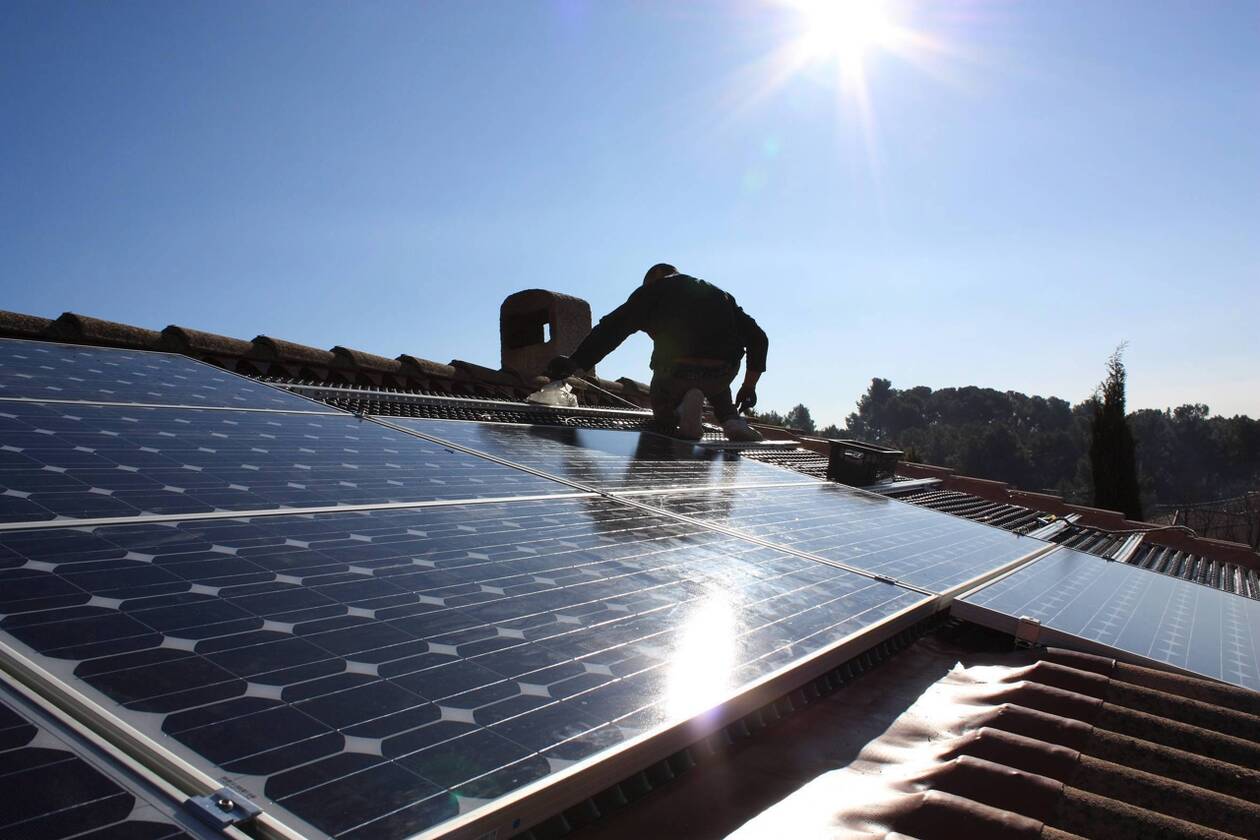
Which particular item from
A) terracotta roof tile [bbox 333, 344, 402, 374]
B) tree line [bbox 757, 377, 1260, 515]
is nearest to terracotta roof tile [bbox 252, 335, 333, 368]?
terracotta roof tile [bbox 333, 344, 402, 374]

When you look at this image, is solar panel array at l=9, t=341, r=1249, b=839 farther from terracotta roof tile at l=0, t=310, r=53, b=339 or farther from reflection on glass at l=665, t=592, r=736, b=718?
terracotta roof tile at l=0, t=310, r=53, b=339

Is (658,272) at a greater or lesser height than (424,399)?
greater

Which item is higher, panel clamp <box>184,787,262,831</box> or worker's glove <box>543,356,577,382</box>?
worker's glove <box>543,356,577,382</box>

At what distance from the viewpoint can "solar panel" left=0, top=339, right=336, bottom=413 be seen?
4.34 m

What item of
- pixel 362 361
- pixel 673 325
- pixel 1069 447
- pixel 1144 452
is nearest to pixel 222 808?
pixel 673 325

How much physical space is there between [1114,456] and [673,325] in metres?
24.4

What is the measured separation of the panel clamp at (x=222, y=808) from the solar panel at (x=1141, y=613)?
10.4 ft

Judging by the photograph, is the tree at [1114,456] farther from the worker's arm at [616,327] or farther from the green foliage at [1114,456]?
the worker's arm at [616,327]

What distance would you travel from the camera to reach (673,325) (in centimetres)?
897

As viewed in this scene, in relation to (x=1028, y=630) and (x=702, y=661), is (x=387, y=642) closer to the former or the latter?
(x=702, y=661)

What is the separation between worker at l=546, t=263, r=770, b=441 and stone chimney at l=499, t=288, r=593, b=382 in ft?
18.3

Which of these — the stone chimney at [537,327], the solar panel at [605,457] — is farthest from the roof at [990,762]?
the stone chimney at [537,327]

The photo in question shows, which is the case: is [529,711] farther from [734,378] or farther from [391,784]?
[734,378]

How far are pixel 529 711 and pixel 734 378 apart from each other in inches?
324
